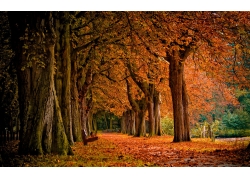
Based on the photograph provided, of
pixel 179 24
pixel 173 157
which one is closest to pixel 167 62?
pixel 179 24

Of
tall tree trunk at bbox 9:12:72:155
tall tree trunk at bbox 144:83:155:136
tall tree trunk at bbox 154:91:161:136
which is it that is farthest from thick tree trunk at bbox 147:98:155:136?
tall tree trunk at bbox 9:12:72:155

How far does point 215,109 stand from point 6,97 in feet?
26.2

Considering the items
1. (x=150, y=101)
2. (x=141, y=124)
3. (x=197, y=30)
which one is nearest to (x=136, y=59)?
(x=197, y=30)

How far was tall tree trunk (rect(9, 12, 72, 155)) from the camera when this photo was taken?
980cm

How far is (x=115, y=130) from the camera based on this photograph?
4738 centimetres

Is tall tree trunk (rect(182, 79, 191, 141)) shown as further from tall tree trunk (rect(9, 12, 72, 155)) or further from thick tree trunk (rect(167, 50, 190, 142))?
tall tree trunk (rect(9, 12, 72, 155))

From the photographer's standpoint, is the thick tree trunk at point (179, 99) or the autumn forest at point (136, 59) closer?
the autumn forest at point (136, 59)

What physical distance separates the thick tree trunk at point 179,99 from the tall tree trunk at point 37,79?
6.54 meters

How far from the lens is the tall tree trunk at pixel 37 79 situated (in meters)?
9.80

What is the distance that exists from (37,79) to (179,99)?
770 cm

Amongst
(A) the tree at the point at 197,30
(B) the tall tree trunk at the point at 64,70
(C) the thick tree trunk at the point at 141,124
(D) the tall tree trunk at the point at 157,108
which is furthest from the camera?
(C) the thick tree trunk at the point at 141,124

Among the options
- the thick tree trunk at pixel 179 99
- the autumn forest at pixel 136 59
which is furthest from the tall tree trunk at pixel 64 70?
the thick tree trunk at pixel 179 99

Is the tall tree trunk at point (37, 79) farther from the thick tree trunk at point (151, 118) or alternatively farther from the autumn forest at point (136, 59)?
the thick tree trunk at point (151, 118)

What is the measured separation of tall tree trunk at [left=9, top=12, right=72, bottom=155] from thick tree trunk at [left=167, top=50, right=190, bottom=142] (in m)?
6.54
